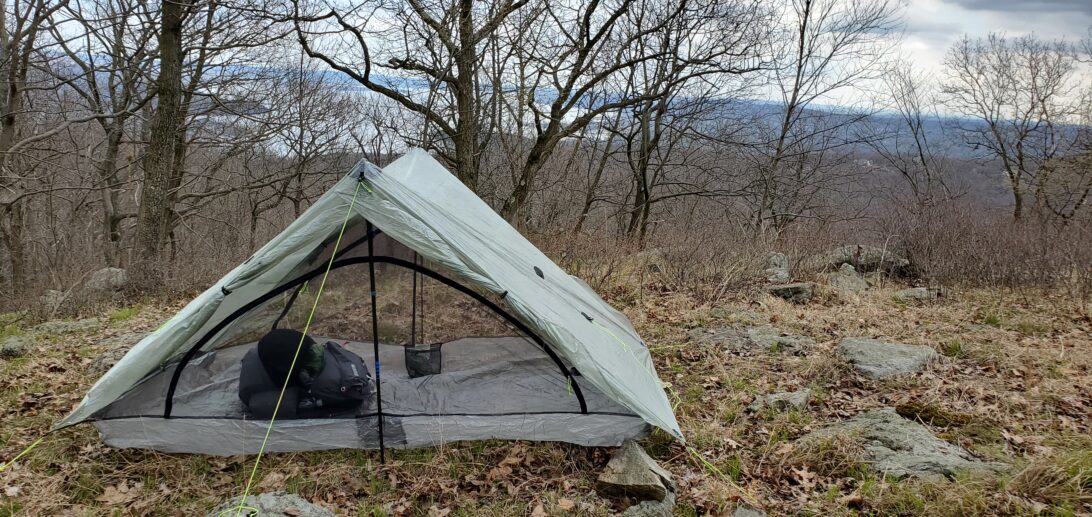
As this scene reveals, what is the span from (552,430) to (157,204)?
8.48m

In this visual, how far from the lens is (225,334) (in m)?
3.55

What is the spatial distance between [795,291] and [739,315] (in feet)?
4.86

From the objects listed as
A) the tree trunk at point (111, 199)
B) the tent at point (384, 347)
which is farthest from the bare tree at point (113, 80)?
the tent at point (384, 347)

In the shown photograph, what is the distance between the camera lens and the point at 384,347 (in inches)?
156

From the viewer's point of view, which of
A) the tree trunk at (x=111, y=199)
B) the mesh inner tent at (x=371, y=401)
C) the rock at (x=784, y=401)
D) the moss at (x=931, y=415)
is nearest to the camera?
the mesh inner tent at (x=371, y=401)

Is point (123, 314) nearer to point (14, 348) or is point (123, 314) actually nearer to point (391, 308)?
point (14, 348)

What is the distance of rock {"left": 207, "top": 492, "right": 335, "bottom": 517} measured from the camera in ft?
9.33

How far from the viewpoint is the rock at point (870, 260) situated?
9.30m

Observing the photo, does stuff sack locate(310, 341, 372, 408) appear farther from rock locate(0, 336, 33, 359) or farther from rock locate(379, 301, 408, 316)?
rock locate(0, 336, 33, 359)

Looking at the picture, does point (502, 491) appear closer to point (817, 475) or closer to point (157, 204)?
point (817, 475)

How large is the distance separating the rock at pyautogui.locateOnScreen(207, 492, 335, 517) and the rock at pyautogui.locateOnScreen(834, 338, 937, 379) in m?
4.38

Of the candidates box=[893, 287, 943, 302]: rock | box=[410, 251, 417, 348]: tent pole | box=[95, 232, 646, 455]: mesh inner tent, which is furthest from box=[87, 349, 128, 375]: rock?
box=[893, 287, 943, 302]: rock

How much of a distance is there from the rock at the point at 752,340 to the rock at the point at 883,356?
399mm

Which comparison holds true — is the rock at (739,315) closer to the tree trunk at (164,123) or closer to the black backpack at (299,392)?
the black backpack at (299,392)
